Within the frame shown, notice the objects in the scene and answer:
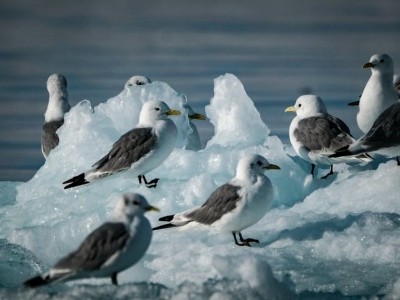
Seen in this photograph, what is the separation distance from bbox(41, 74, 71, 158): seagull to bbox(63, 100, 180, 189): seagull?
2.77 m

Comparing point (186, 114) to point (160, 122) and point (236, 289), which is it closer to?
point (160, 122)

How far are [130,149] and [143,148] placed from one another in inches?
4.7

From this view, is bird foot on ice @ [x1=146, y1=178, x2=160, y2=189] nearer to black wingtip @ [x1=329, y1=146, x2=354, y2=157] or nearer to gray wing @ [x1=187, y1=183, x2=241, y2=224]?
gray wing @ [x1=187, y1=183, x2=241, y2=224]

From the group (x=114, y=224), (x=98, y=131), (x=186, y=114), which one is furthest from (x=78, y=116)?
(x=114, y=224)

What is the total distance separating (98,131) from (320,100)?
2242mm

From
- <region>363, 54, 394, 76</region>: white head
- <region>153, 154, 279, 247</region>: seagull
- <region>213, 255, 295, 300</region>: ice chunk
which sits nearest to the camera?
<region>213, 255, 295, 300</region>: ice chunk

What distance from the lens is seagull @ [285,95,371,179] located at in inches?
360

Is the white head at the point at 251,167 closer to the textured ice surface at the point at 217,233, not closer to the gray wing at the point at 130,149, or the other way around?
the textured ice surface at the point at 217,233

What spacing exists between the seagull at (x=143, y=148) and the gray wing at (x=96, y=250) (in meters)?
2.66

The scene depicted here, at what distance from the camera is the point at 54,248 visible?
8.75 metres

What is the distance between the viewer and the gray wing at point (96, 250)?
19.8 feet

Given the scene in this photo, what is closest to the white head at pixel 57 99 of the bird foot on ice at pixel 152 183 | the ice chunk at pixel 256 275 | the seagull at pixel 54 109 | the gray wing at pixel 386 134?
the seagull at pixel 54 109

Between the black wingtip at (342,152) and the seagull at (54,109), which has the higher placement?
the seagull at (54,109)

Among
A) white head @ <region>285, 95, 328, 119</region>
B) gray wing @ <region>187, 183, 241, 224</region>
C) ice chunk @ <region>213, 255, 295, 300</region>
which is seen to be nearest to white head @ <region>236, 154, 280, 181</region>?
gray wing @ <region>187, 183, 241, 224</region>
